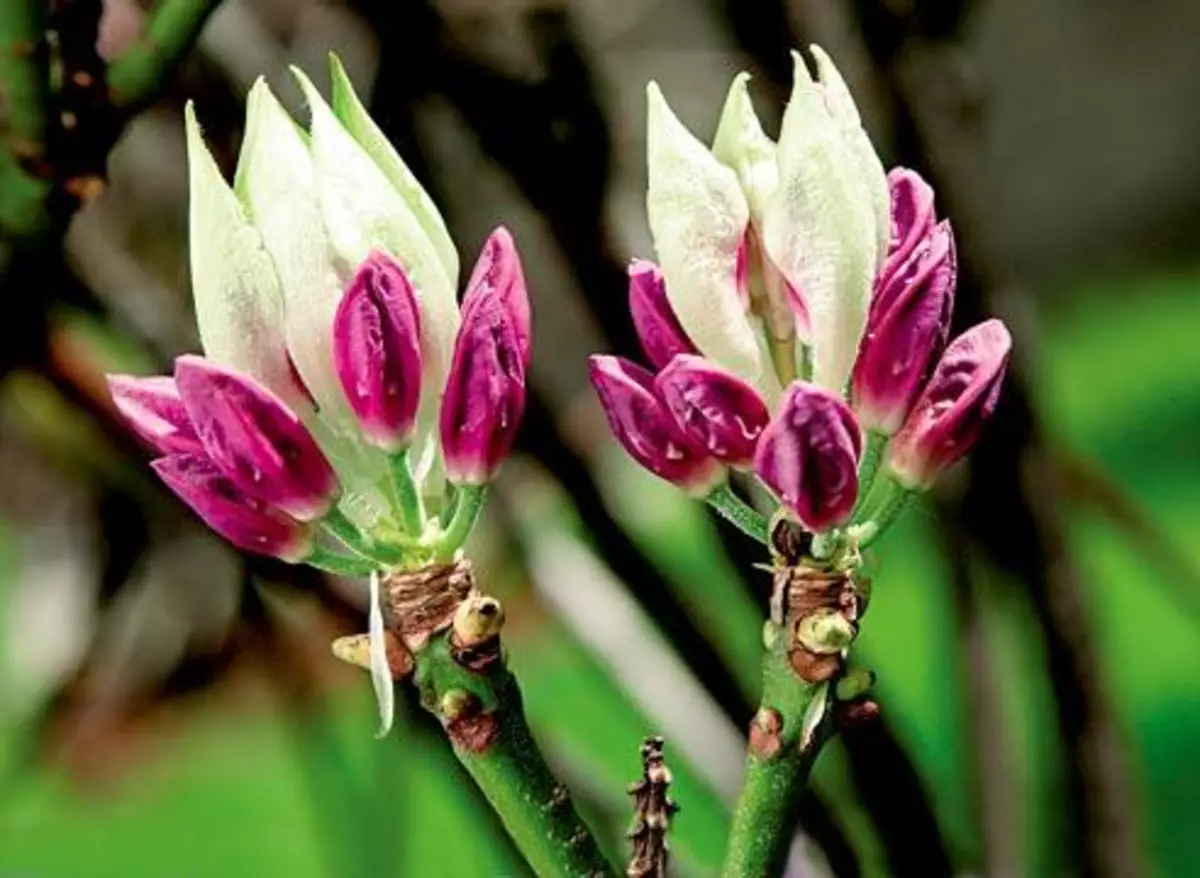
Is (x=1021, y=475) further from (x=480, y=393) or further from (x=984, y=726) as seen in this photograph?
(x=480, y=393)

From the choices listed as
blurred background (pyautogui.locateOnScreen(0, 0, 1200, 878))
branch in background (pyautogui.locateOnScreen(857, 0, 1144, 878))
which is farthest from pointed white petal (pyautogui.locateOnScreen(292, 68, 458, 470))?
branch in background (pyautogui.locateOnScreen(857, 0, 1144, 878))

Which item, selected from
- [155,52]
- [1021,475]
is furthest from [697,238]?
[1021,475]

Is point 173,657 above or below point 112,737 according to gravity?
above

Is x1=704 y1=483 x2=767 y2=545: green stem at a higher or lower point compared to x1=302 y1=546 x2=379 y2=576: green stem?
higher

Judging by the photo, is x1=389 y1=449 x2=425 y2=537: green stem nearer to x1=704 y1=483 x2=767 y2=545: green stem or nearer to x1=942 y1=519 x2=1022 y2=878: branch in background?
x1=704 y1=483 x2=767 y2=545: green stem

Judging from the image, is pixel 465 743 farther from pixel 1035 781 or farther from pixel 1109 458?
pixel 1109 458

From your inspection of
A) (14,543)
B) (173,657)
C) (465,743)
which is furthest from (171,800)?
(465,743)

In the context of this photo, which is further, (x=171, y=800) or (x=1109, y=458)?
(x=1109, y=458)
